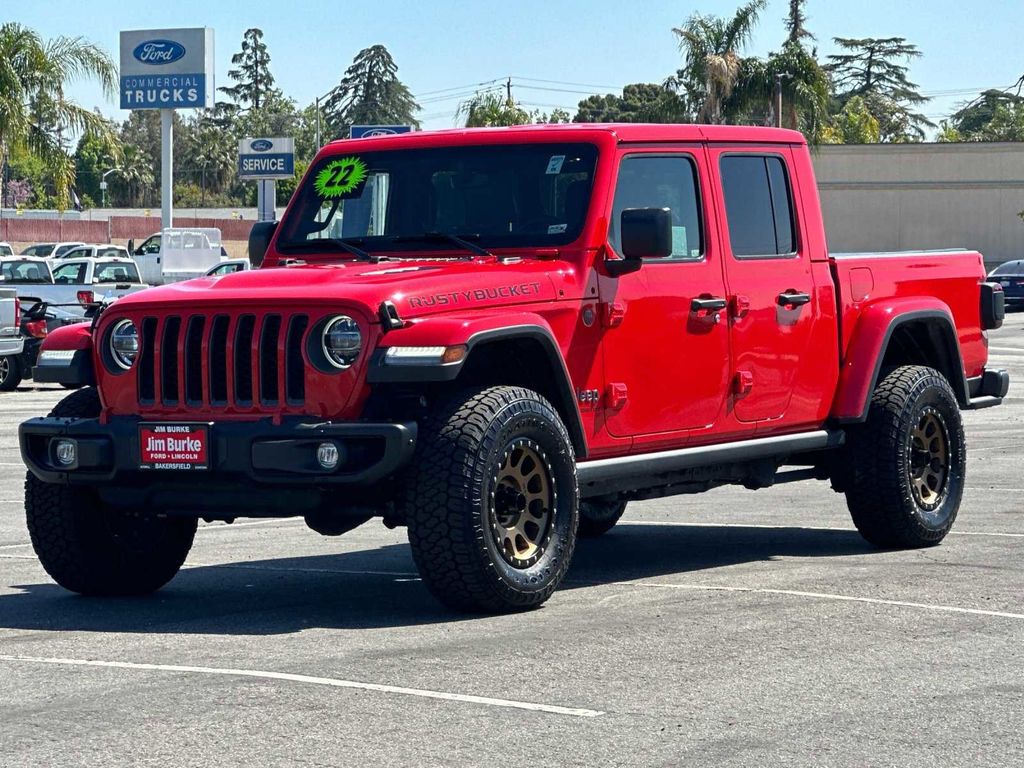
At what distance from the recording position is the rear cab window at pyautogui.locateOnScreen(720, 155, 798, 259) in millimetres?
9602

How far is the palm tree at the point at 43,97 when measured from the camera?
4109 centimetres

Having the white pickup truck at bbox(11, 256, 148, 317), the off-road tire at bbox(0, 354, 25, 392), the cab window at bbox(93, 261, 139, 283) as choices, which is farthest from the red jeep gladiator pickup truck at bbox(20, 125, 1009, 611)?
the cab window at bbox(93, 261, 139, 283)

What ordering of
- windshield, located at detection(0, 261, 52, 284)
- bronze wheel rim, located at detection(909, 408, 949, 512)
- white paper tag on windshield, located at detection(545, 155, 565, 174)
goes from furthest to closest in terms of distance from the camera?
1. windshield, located at detection(0, 261, 52, 284)
2. bronze wheel rim, located at detection(909, 408, 949, 512)
3. white paper tag on windshield, located at detection(545, 155, 565, 174)

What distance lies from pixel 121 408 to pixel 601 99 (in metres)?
138

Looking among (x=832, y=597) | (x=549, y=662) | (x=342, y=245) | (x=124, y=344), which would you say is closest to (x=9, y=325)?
(x=342, y=245)

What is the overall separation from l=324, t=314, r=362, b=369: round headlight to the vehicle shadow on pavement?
43.6 inches

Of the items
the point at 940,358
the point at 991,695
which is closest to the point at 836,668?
the point at 991,695

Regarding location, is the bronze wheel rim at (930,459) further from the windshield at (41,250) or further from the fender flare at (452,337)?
the windshield at (41,250)

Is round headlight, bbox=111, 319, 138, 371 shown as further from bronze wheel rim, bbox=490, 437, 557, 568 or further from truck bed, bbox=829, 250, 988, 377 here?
truck bed, bbox=829, 250, 988, 377

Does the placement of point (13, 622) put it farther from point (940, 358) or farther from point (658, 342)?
point (940, 358)

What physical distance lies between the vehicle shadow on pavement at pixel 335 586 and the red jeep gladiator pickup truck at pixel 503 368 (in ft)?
0.80

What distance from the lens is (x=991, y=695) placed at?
6297 millimetres

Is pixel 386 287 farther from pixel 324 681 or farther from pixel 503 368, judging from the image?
pixel 324 681

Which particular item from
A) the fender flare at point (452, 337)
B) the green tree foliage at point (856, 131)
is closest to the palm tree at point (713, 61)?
the green tree foliage at point (856, 131)
